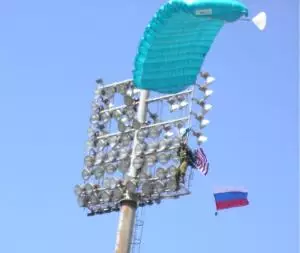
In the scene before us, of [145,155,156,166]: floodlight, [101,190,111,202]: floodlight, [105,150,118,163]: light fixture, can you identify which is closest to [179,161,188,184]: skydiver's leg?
[145,155,156,166]: floodlight

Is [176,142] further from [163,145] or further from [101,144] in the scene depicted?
[101,144]

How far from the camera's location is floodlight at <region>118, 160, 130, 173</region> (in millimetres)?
45094

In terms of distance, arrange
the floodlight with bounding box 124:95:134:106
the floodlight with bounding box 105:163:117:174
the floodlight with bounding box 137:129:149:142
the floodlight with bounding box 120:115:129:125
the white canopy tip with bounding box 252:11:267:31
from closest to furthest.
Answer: the white canopy tip with bounding box 252:11:267:31 → the floodlight with bounding box 137:129:149:142 → the floodlight with bounding box 105:163:117:174 → the floodlight with bounding box 120:115:129:125 → the floodlight with bounding box 124:95:134:106

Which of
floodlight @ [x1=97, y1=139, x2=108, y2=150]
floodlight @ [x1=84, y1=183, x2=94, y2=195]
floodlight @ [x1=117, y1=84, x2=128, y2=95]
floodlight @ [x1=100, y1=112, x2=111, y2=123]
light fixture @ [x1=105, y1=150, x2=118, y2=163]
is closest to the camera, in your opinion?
floodlight @ [x1=84, y1=183, x2=94, y2=195]

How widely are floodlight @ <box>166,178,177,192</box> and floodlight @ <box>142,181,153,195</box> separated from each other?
731mm

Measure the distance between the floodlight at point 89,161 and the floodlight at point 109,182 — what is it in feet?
5.01

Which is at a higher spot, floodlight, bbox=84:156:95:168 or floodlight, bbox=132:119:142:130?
floodlight, bbox=132:119:142:130

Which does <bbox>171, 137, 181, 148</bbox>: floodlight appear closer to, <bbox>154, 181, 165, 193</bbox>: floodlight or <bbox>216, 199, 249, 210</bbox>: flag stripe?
<bbox>154, 181, 165, 193</bbox>: floodlight

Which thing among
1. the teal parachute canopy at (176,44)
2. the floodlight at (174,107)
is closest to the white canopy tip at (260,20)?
the teal parachute canopy at (176,44)

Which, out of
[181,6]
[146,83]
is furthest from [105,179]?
[181,6]

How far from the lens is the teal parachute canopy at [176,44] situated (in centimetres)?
4025

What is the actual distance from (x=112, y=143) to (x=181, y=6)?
9.08 m

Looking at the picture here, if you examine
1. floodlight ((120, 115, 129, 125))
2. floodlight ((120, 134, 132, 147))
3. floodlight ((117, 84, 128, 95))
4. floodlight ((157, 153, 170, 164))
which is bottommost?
floodlight ((157, 153, 170, 164))

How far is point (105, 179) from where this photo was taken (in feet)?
150
